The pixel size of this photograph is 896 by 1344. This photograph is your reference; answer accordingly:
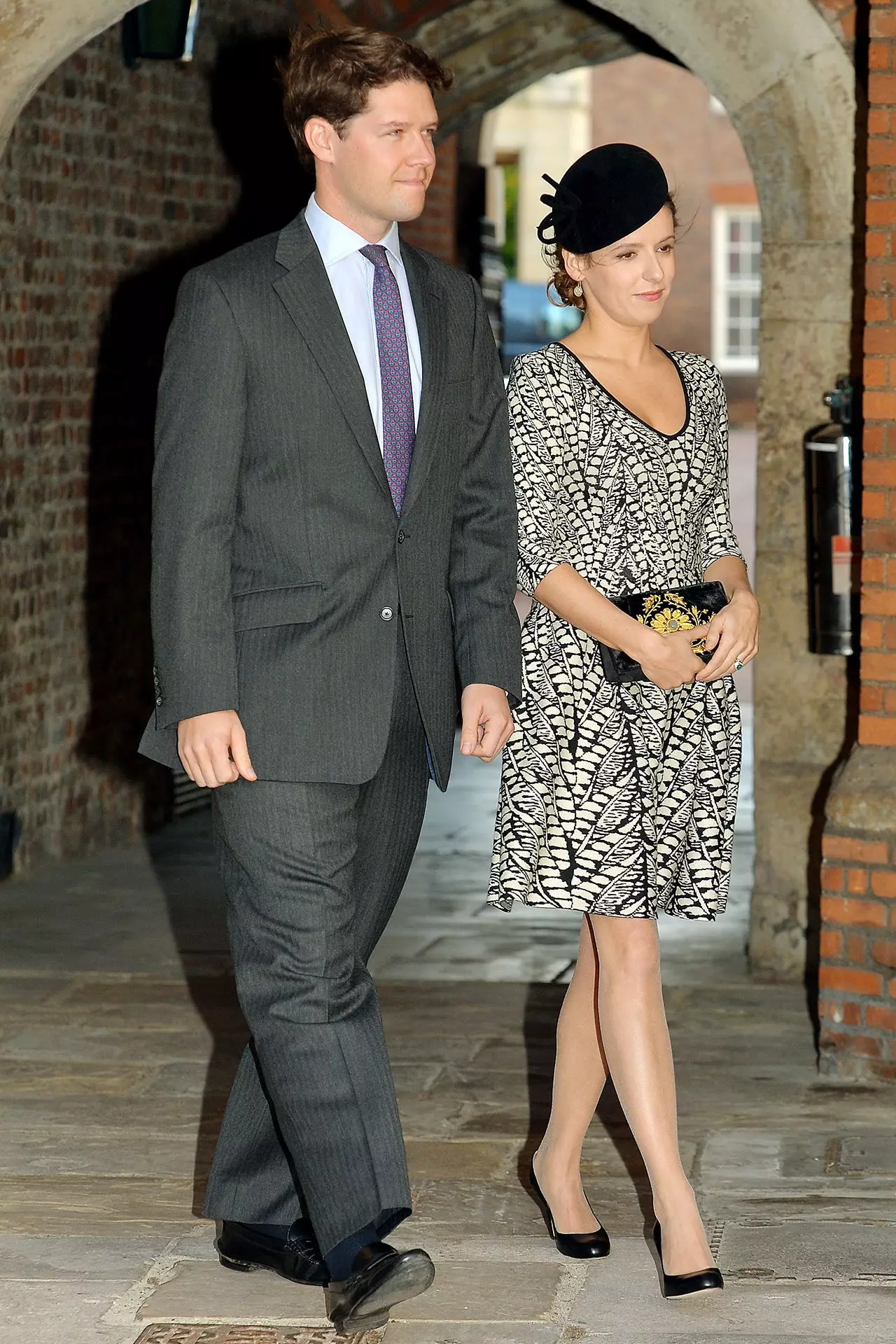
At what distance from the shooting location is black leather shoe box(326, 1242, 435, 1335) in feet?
10.2

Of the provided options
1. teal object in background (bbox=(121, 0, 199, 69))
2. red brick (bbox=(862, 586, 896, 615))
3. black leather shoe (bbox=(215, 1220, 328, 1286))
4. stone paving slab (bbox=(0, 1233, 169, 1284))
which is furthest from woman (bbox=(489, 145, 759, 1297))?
teal object in background (bbox=(121, 0, 199, 69))

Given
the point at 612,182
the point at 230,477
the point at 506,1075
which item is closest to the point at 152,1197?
the point at 506,1075

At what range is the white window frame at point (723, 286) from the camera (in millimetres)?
32625

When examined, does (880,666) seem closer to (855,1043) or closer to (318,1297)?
(855,1043)

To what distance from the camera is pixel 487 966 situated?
19.7 ft

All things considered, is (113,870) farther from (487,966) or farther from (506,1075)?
(506,1075)

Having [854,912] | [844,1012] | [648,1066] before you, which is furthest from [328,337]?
[844,1012]

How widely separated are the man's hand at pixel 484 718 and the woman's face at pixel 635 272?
70cm

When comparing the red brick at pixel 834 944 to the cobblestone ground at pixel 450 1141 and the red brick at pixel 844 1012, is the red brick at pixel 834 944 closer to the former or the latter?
the red brick at pixel 844 1012

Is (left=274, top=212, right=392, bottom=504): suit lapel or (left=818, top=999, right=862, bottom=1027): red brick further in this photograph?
(left=818, top=999, right=862, bottom=1027): red brick

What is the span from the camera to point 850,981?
486cm

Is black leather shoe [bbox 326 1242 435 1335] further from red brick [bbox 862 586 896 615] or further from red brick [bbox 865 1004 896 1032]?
red brick [bbox 862 586 896 615]

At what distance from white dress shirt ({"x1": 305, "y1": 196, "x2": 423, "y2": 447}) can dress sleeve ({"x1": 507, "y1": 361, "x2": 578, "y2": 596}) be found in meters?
0.26

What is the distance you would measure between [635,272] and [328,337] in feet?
2.02
